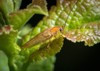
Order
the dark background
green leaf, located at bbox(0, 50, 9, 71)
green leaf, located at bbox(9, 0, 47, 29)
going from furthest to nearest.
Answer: the dark background → green leaf, located at bbox(0, 50, 9, 71) → green leaf, located at bbox(9, 0, 47, 29)

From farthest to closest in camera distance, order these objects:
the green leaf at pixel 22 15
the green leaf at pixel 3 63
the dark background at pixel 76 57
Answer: the dark background at pixel 76 57, the green leaf at pixel 3 63, the green leaf at pixel 22 15

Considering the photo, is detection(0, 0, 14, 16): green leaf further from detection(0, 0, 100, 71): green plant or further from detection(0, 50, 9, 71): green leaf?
detection(0, 50, 9, 71): green leaf

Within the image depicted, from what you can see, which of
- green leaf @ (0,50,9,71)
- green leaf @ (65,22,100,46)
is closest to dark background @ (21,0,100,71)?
green leaf @ (0,50,9,71)

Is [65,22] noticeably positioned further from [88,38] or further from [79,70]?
[79,70]

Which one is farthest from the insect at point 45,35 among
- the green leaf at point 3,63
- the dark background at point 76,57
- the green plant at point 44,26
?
the dark background at point 76,57

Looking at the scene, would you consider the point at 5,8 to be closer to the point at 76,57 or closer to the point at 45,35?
the point at 45,35

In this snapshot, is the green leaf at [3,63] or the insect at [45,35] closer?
the insect at [45,35]

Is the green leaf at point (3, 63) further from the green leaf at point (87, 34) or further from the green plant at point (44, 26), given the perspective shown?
the green leaf at point (87, 34)
